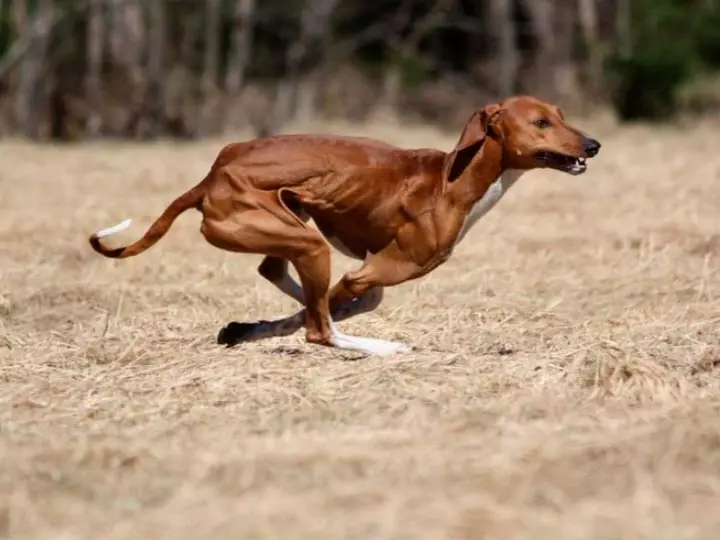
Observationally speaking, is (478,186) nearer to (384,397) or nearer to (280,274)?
(280,274)

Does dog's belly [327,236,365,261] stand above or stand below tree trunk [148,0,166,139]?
above

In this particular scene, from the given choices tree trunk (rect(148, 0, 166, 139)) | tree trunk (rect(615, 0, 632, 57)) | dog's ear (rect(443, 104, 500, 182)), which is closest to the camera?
dog's ear (rect(443, 104, 500, 182))

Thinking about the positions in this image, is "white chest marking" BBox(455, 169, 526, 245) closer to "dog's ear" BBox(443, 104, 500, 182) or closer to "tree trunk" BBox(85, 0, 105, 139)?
"dog's ear" BBox(443, 104, 500, 182)

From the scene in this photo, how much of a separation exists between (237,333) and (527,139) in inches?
72.4

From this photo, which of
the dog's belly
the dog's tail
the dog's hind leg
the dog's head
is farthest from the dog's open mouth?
the dog's tail

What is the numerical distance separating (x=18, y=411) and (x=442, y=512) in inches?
101

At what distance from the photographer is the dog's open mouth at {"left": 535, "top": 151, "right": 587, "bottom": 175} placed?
273 inches

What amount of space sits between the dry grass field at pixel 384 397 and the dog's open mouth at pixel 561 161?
0.91 meters

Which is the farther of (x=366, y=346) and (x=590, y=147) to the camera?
(x=366, y=346)

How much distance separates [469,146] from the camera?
704 centimetres

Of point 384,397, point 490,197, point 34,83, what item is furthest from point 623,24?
point 384,397

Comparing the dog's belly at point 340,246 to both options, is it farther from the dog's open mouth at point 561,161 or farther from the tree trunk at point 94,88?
the tree trunk at point 94,88

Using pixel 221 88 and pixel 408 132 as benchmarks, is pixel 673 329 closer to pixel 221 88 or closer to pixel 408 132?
pixel 408 132

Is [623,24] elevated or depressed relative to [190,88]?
elevated
